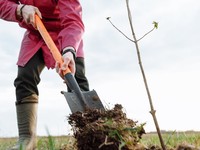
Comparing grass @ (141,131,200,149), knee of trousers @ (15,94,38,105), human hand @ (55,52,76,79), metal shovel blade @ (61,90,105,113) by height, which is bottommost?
grass @ (141,131,200,149)

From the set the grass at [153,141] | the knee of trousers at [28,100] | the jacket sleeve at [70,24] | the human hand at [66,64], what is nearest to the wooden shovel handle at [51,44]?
the human hand at [66,64]

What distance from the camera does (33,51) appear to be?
422cm

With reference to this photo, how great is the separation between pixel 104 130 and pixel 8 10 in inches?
82.5

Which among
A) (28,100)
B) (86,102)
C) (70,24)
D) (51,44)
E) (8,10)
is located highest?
(8,10)

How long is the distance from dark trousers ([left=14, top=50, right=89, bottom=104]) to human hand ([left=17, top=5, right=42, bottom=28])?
1.45 ft

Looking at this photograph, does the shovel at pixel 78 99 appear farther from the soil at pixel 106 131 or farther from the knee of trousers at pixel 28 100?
the knee of trousers at pixel 28 100

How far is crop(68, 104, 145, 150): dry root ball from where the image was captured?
258 cm

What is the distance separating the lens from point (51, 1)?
13.8 ft

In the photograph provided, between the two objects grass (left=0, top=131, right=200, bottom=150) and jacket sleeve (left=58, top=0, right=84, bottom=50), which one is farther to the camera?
jacket sleeve (left=58, top=0, right=84, bottom=50)

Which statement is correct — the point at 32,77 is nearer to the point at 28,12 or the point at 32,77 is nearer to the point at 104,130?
the point at 28,12

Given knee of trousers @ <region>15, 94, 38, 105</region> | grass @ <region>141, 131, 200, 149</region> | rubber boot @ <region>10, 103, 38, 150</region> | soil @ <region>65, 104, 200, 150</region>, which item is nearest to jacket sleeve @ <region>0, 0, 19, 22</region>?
knee of trousers @ <region>15, 94, 38, 105</region>

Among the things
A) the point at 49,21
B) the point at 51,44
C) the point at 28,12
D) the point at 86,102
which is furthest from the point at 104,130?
the point at 49,21

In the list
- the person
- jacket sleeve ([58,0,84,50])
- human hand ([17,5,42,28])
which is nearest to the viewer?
jacket sleeve ([58,0,84,50])

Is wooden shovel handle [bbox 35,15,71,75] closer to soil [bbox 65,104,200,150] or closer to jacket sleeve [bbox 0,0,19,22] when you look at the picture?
jacket sleeve [bbox 0,0,19,22]
